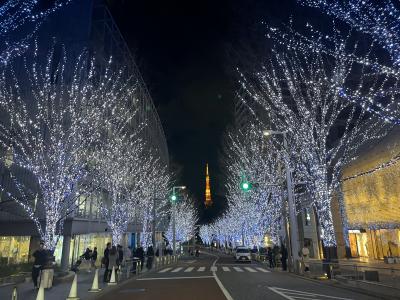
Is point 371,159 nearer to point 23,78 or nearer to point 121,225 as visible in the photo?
point 121,225

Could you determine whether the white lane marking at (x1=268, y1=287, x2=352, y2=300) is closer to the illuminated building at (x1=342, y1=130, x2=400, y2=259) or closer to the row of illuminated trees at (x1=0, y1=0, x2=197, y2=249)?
the row of illuminated trees at (x1=0, y1=0, x2=197, y2=249)

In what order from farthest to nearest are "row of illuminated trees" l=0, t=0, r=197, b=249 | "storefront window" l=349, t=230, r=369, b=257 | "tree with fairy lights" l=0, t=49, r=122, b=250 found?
1. "storefront window" l=349, t=230, r=369, b=257
2. "row of illuminated trees" l=0, t=0, r=197, b=249
3. "tree with fairy lights" l=0, t=49, r=122, b=250

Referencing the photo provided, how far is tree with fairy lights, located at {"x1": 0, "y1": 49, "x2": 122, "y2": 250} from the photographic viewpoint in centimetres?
1528

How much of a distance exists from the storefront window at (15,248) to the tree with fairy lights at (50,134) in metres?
2.17

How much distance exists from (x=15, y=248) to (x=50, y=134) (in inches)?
363


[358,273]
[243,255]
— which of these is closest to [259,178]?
[243,255]

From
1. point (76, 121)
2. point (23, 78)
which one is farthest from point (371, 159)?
point (23, 78)

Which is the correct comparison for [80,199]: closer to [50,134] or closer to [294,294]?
[50,134]

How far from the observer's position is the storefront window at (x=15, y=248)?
20078mm

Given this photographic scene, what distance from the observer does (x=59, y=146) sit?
1548 centimetres

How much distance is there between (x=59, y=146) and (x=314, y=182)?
11975 millimetres

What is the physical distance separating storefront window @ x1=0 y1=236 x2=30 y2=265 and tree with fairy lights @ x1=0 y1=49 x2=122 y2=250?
217cm

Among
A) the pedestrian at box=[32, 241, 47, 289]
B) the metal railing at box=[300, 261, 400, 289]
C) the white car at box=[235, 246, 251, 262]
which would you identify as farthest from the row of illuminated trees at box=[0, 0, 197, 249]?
the metal railing at box=[300, 261, 400, 289]

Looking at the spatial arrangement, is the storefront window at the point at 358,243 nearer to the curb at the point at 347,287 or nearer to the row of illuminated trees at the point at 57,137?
the curb at the point at 347,287
